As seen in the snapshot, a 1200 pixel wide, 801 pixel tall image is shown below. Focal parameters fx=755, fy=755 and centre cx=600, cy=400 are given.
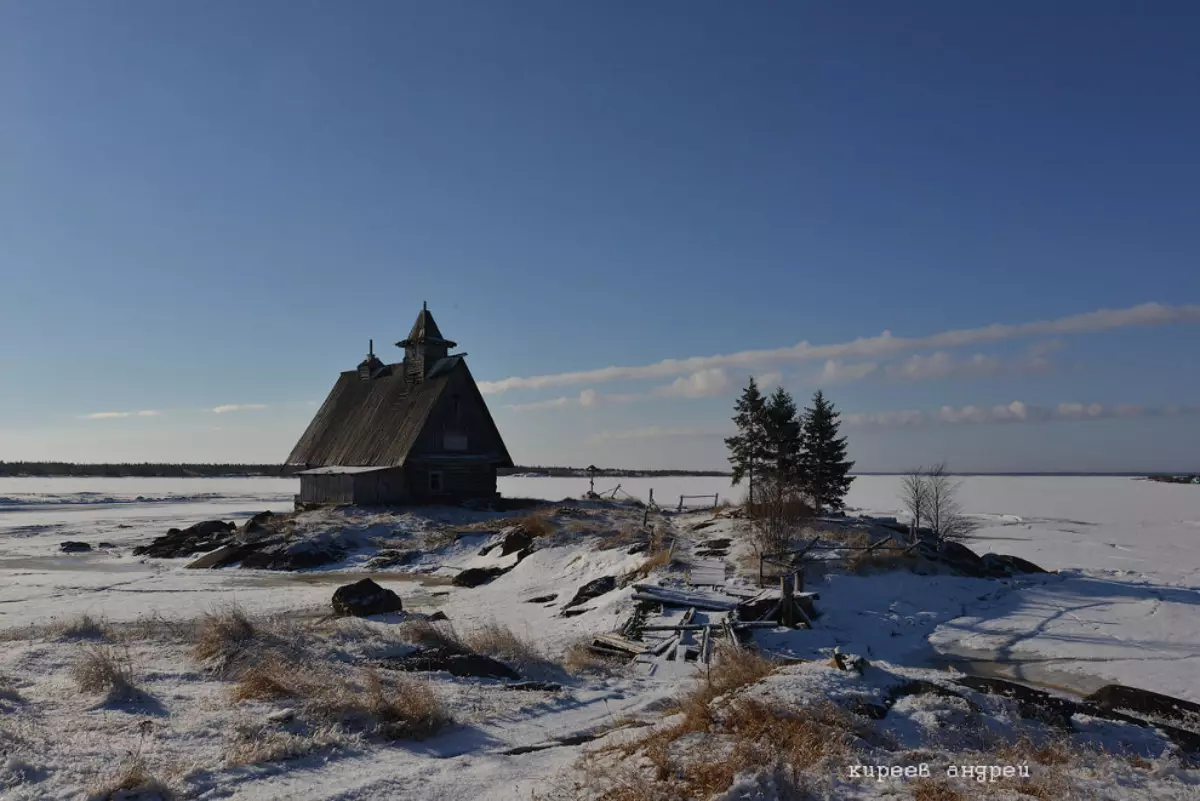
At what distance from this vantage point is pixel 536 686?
11.4 metres

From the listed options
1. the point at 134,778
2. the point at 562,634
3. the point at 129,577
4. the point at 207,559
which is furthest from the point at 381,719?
the point at 207,559

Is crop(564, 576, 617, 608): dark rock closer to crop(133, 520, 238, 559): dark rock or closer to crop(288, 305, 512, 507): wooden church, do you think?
crop(133, 520, 238, 559): dark rock

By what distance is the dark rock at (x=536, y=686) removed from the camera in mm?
11258

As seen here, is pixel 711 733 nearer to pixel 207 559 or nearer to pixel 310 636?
pixel 310 636

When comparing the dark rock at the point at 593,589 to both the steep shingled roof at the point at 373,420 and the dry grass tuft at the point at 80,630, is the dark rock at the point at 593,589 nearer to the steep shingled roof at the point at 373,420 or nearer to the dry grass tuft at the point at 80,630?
the dry grass tuft at the point at 80,630

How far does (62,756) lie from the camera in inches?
289

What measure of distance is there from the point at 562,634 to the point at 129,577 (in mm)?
16269

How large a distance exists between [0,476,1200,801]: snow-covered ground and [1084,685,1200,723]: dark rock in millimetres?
765

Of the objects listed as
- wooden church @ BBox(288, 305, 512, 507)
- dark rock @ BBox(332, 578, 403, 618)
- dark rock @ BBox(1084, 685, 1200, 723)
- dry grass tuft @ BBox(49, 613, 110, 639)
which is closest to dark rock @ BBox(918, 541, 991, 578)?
dark rock @ BBox(1084, 685, 1200, 723)

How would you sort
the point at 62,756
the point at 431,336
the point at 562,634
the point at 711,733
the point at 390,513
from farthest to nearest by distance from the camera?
the point at 431,336 → the point at 390,513 → the point at 562,634 → the point at 711,733 → the point at 62,756

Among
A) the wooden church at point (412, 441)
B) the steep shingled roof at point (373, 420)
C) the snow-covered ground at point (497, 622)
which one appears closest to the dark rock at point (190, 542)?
the snow-covered ground at point (497, 622)

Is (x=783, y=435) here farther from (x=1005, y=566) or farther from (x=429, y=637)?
(x=429, y=637)

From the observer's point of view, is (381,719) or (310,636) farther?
(310,636)

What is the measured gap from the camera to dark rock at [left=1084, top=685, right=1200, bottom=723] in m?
11.2
